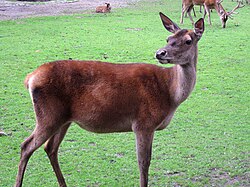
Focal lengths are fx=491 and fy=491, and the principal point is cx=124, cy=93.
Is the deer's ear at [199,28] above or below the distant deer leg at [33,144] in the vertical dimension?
above

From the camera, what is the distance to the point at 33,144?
14.5 ft

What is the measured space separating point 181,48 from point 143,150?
99cm

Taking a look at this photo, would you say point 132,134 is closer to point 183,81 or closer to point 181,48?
point 183,81

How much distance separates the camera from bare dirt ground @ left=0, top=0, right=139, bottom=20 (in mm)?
16895

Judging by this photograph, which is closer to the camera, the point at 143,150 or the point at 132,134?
the point at 143,150

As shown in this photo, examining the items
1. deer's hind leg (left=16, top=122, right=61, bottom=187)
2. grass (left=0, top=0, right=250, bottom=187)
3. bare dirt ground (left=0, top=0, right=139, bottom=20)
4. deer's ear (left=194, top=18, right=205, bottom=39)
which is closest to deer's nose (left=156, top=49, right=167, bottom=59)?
deer's ear (left=194, top=18, right=205, bottom=39)

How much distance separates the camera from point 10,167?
16.8 ft

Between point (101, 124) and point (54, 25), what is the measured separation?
10179 mm

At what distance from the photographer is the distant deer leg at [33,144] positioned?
4.36m

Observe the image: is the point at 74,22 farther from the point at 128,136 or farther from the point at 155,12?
the point at 128,136

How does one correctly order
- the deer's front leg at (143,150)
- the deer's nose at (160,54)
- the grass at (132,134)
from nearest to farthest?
the deer's nose at (160,54)
the deer's front leg at (143,150)
the grass at (132,134)

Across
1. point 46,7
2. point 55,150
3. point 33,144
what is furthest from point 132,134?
point 46,7

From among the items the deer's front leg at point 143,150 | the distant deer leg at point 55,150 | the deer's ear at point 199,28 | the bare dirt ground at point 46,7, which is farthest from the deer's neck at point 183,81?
the bare dirt ground at point 46,7

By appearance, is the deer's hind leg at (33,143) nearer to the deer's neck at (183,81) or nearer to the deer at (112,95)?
the deer at (112,95)
